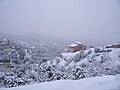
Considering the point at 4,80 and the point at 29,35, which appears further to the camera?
the point at 29,35

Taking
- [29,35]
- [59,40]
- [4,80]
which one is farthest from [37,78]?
[59,40]

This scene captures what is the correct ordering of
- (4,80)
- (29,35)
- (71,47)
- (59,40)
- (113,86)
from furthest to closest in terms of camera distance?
(59,40) < (29,35) < (71,47) < (4,80) < (113,86)

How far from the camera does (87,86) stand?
3.01 m

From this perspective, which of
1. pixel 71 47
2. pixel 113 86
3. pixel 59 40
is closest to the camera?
pixel 113 86

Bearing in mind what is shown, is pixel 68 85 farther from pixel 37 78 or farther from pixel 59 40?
pixel 59 40

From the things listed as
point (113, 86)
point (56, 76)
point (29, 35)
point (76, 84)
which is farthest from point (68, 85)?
point (29, 35)

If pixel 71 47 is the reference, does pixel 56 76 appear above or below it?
above

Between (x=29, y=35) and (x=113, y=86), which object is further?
(x=29, y=35)

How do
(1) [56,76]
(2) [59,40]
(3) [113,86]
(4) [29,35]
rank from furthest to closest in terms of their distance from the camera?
1. (2) [59,40]
2. (4) [29,35]
3. (1) [56,76]
4. (3) [113,86]

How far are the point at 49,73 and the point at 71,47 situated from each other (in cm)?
1454

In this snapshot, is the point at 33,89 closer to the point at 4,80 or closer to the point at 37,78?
the point at 4,80

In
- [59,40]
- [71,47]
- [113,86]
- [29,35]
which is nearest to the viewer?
[113,86]

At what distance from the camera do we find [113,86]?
9.67ft

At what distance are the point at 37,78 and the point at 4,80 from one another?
34.7 inches
